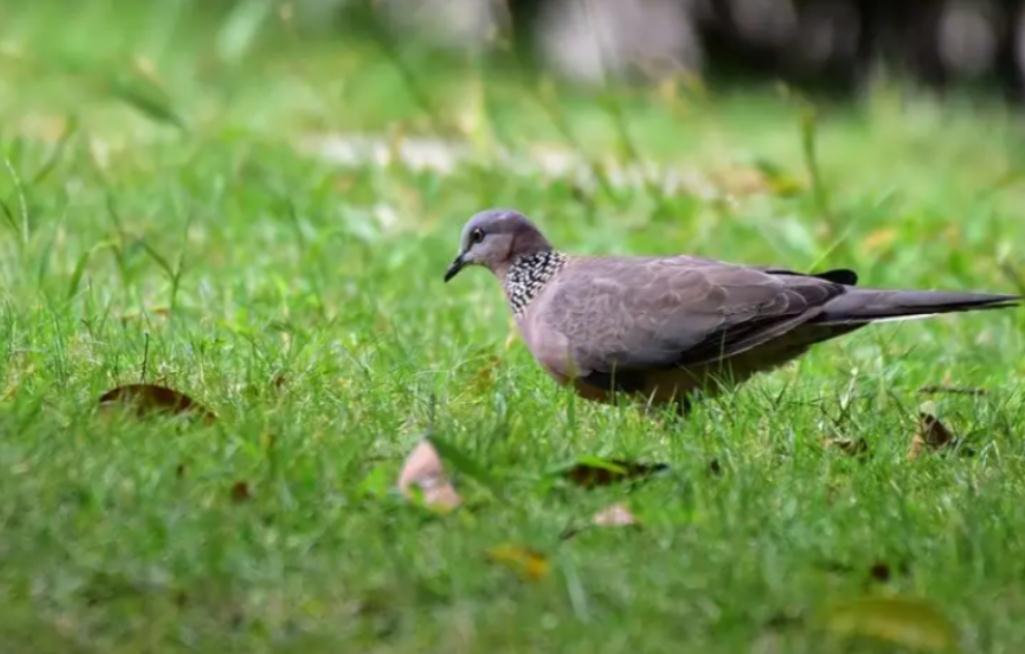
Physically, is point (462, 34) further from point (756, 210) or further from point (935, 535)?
point (935, 535)

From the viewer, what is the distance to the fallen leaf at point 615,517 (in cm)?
363

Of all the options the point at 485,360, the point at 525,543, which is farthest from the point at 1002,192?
the point at 525,543

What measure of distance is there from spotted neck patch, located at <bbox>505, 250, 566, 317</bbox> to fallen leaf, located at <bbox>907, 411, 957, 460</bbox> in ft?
3.41

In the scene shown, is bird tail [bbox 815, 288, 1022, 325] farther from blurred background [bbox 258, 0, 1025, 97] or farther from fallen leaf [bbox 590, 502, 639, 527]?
blurred background [bbox 258, 0, 1025, 97]

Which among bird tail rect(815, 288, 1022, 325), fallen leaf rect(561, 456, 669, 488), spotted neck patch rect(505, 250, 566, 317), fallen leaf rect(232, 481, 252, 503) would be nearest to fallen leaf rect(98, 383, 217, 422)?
fallen leaf rect(232, 481, 252, 503)

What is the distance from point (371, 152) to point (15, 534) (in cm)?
460

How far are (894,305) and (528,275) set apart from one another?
3.29 feet

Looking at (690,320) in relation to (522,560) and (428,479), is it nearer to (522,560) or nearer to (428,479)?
(428,479)

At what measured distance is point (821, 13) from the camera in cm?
1172

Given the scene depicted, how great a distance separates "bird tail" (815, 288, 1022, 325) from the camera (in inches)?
177

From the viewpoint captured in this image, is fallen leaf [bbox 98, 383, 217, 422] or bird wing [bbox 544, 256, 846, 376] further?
bird wing [bbox 544, 256, 846, 376]

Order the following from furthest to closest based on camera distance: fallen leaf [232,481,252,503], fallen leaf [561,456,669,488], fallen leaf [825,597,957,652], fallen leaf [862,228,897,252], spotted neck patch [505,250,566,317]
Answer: fallen leaf [862,228,897,252] < spotted neck patch [505,250,566,317] < fallen leaf [561,456,669,488] < fallen leaf [232,481,252,503] < fallen leaf [825,597,957,652]

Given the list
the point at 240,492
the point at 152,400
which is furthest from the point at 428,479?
the point at 152,400

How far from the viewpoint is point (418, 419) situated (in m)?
4.27
